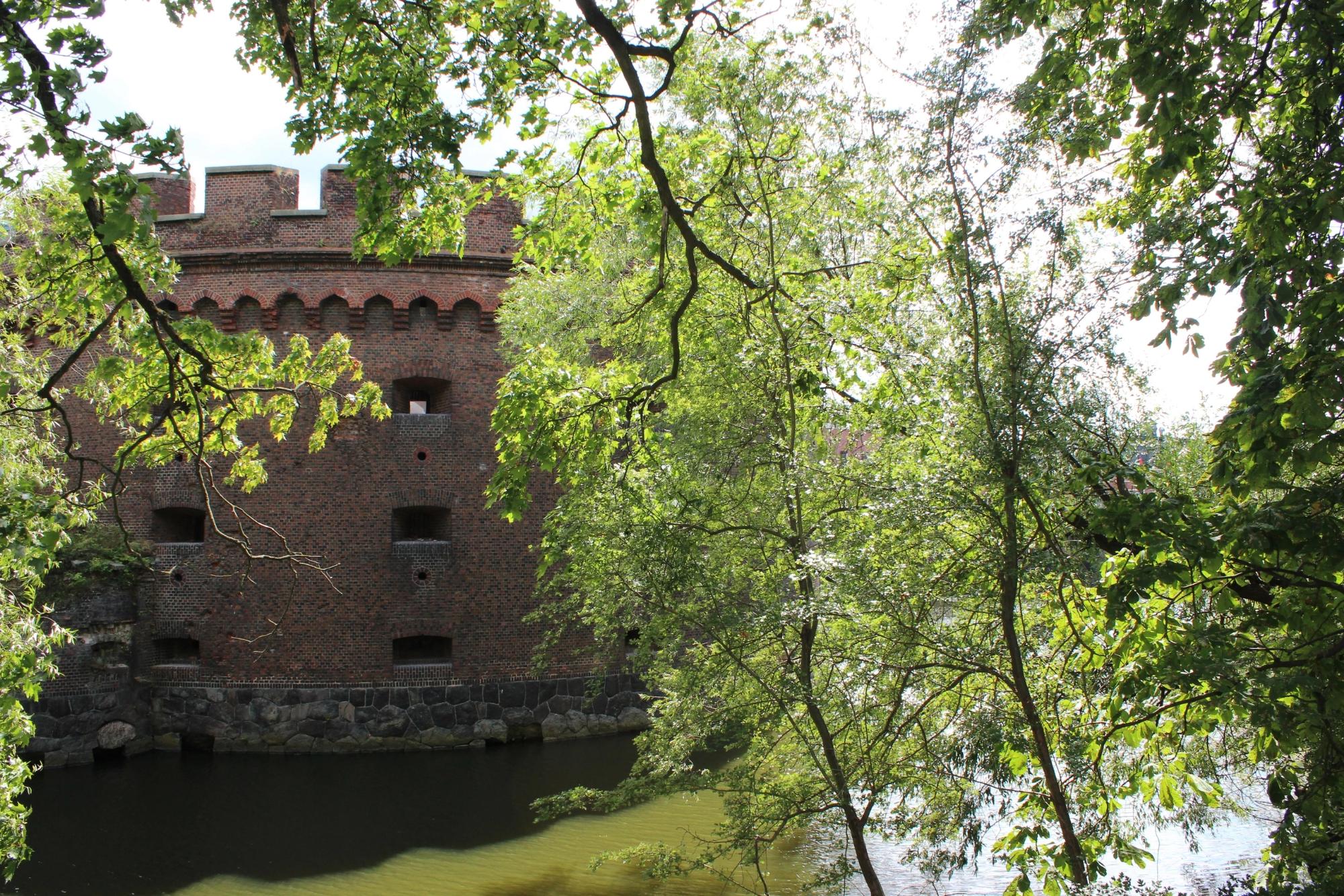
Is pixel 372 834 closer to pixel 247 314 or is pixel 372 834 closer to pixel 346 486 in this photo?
pixel 346 486

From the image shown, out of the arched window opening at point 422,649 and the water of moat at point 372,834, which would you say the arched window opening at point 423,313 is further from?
the water of moat at point 372,834

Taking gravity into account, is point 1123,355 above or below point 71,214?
below

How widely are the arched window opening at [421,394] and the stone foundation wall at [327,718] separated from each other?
11.7ft

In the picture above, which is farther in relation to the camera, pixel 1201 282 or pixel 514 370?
pixel 514 370

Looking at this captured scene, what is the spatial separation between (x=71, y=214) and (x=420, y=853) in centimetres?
609

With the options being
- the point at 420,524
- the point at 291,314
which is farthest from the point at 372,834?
the point at 291,314

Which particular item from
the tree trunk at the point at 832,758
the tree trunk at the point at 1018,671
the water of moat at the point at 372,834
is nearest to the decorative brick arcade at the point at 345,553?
the water of moat at the point at 372,834

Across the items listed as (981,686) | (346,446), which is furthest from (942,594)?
(346,446)

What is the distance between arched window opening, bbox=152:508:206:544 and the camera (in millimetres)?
12938

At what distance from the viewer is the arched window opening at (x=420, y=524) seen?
13.0 metres

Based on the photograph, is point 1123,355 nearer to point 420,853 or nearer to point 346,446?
point 420,853

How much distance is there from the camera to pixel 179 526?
43.8 feet

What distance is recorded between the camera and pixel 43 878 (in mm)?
7699

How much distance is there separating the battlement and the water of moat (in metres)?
6.32
